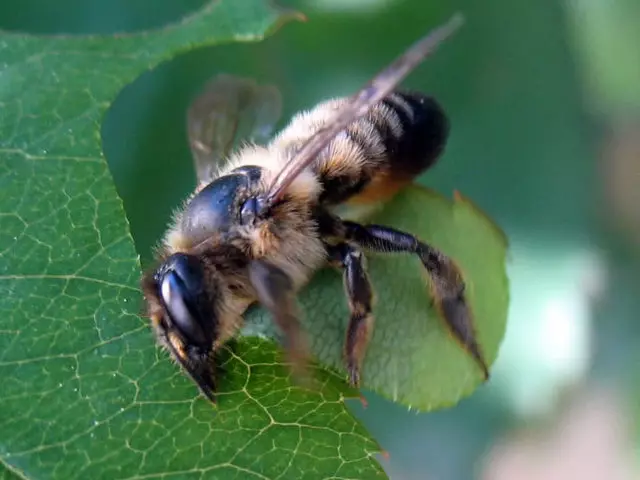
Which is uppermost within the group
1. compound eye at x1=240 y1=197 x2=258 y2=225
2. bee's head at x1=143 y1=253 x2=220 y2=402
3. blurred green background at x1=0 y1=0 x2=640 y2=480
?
compound eye at x1=240 y1=197 x2=258 y2=225

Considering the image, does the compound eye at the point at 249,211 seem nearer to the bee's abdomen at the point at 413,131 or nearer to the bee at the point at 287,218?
the bee at the point at 287,218

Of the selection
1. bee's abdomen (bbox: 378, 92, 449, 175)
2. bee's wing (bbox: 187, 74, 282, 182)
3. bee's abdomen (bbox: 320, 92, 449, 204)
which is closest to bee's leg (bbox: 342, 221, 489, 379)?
bee's abdomen (bbox: 320, 92, 449, 204)

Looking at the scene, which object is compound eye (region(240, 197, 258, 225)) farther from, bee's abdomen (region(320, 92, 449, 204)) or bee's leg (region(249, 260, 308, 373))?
bee's abdomen (region(320, 92, 449, 204))

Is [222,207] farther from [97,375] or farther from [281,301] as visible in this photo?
[97,375]

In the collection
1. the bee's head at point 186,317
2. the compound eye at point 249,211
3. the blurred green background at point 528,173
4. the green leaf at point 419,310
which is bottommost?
the blurred green background at point 528,173

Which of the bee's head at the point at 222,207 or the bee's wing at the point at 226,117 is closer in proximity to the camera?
the bee's head at the point at 222,207

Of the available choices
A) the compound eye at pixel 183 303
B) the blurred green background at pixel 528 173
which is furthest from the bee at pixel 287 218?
the blurred green background at pixel 528 173

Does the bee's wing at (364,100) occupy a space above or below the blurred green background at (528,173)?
above

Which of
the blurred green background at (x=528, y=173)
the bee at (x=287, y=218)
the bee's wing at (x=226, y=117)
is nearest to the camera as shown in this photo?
the bee at (x=287, y=218)
